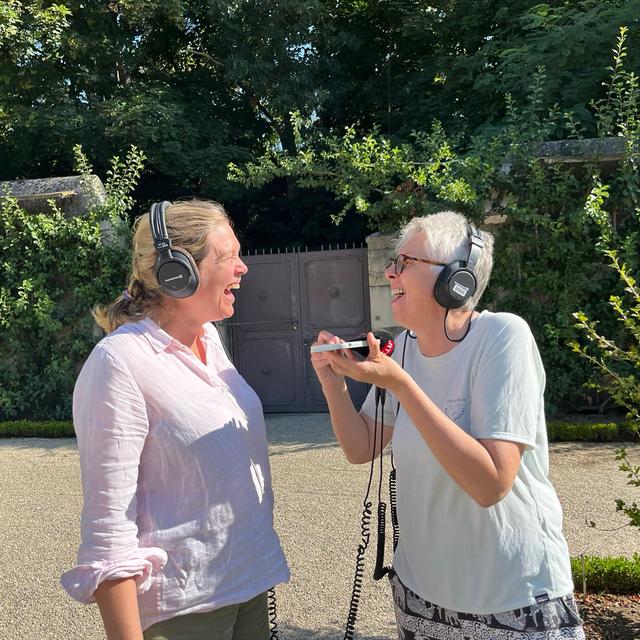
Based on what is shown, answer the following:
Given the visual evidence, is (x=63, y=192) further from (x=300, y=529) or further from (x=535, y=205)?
(x=300, y=529)

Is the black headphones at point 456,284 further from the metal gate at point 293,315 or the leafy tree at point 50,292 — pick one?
the leafy tree at point 50,292

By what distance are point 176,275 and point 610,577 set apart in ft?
9.98

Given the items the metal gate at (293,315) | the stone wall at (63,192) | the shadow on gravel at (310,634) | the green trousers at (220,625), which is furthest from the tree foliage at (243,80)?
the green trousers at (220,625)

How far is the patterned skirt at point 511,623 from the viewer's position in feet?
5.41

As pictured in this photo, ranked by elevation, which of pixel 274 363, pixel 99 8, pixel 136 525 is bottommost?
pixel 274 363

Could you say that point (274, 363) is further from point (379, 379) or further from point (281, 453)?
point (379, 379)

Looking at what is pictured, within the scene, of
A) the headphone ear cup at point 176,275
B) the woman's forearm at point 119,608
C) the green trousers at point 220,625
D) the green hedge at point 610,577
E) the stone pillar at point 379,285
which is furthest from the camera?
the stone pillar at point 379,285

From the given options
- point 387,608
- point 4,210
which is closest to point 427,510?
point 387,608

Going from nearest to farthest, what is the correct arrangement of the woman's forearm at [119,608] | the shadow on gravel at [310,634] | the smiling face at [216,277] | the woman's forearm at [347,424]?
the woman's forearm at [119,608]
the smiling face at [216,277]
the woman's forearm at [347,424]
the shadow on gravel at [310,634]

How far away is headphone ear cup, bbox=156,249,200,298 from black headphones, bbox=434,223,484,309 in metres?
0.61

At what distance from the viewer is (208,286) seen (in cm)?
178

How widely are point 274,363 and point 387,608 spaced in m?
6.22

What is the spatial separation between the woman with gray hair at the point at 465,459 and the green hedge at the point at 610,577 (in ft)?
7.02

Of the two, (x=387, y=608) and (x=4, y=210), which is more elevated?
(x=4, y=210)
